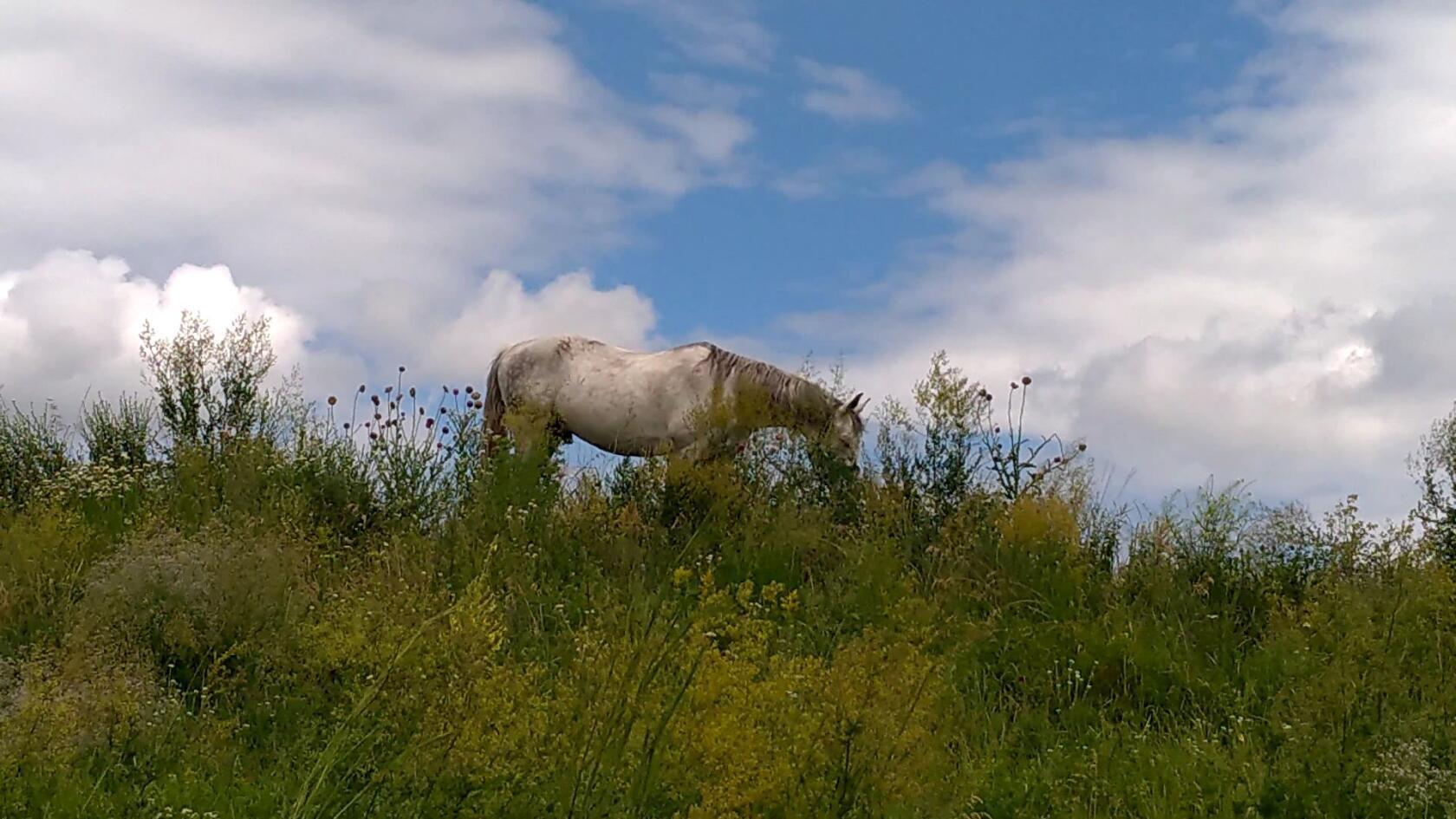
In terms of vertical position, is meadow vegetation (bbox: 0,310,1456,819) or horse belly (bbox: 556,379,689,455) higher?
horse belly (bbox: 556,379,689,455)

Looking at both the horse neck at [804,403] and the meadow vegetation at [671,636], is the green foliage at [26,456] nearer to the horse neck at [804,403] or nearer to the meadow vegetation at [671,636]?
the meadow vegetation at [671,636]

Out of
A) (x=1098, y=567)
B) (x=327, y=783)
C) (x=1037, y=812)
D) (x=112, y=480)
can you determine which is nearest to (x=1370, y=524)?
(x=1098, y=567)

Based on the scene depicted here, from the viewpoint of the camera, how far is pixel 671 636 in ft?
8.70

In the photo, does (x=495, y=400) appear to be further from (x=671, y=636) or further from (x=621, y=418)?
(x=671, y=636)

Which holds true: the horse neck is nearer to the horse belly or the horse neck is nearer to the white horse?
the white horse

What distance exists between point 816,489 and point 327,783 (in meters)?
5.03

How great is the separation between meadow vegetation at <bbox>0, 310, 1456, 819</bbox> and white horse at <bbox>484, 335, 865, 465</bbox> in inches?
30.0

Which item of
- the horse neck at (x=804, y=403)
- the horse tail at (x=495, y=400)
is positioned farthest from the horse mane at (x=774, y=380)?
the horse tail at (x=495, y=400)

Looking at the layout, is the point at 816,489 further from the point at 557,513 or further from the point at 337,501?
the point at 337,501

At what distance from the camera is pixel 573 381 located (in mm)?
11438

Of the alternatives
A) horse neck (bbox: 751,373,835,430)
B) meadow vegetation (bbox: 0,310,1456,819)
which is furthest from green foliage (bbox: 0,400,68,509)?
horse neck (bbox: 751,373,835,430)

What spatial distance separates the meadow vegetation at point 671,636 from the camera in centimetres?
303

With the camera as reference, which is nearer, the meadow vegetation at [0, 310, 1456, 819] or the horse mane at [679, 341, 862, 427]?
the meadow vegetation at [0, 310, 1456, 819]

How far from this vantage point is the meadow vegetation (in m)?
3.03
